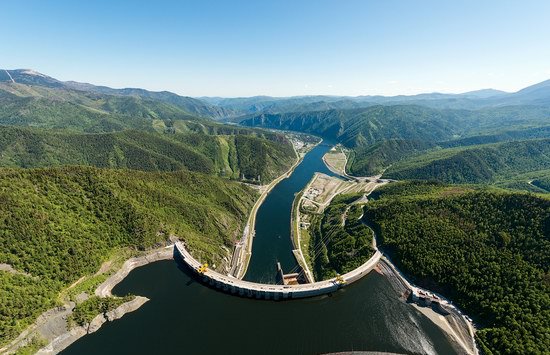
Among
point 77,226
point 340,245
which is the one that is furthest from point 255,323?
point 77,226

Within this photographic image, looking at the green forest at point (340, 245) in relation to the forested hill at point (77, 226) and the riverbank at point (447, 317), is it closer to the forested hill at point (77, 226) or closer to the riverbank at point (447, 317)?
the riverbank at point (447, 317)

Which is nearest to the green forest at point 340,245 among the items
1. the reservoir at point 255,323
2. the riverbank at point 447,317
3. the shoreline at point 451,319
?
the reservoir at point 255,323

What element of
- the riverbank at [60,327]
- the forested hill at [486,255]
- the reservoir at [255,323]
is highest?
the forested hill at [486,255]

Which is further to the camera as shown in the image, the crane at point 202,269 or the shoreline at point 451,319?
the crane at point 202,269

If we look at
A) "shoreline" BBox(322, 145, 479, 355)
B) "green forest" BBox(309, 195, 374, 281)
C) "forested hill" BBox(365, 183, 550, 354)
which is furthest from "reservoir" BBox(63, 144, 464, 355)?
"forested hill" BBox(365, 183, 550, 354)

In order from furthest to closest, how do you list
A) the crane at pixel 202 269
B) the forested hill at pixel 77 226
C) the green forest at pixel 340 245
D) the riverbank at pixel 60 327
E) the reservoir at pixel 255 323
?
the green forest at pixel 340 245
the crane at pixel 202 269
the forested hill at pixel 77 226
the reservoir at pixel 255 323
the riverbank at pixel 60 327

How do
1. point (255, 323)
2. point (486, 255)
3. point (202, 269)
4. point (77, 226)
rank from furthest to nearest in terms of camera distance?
point (202, 269) < point (77, 226) < point (486, 255) < point (255, 323)

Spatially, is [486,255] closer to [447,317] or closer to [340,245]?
[447,317]
